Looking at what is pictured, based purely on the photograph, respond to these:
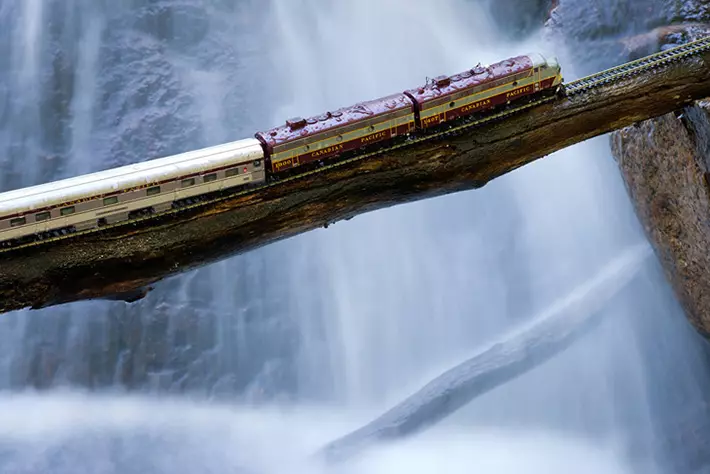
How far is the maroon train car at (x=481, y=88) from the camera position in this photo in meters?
13.8

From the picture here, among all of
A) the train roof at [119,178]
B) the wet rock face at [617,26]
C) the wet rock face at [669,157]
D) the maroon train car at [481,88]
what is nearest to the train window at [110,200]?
the train roof at [119,178]

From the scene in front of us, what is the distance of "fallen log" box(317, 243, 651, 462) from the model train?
658cm

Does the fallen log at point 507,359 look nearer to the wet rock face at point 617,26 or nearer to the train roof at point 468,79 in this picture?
the wet rock face at point 617,26

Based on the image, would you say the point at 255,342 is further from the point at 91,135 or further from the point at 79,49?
the point at 79,49

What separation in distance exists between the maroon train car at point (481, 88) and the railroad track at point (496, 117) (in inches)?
8.7

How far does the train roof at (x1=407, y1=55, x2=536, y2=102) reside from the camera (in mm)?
13805

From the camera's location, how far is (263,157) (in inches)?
514

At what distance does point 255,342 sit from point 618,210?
363 inches

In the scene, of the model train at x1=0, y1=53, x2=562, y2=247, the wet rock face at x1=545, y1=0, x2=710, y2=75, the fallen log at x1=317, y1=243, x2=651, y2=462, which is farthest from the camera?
the fallen log at x1=317, y1=243, x2=651, y2=462

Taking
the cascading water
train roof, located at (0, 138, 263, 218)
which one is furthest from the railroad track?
the cascading water

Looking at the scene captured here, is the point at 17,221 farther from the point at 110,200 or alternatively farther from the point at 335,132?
the point at 335,132

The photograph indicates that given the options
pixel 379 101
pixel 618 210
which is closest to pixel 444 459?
pixel 618 210

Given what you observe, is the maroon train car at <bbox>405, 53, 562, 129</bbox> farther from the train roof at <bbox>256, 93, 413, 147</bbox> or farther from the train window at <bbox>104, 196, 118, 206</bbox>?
the train window at <bbox>104, 196, 118, 206</bbox>

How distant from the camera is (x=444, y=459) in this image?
18.0m
